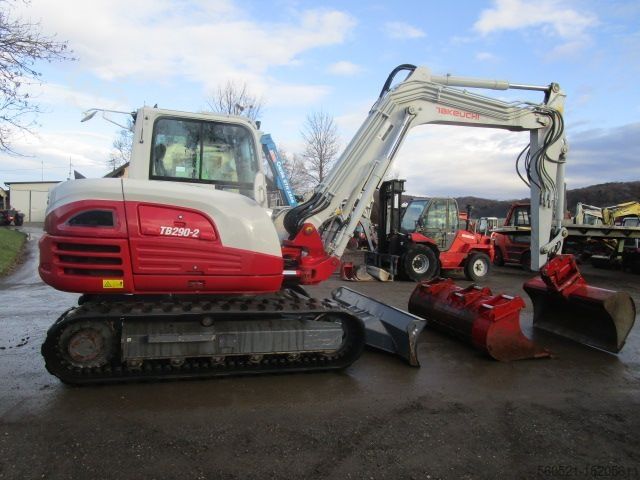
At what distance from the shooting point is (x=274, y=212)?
5.79 metres

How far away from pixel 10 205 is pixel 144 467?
60.5 m

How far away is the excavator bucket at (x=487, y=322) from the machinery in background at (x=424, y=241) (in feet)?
22.1

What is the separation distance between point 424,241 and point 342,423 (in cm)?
1008

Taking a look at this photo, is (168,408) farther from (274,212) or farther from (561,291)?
(561,291)

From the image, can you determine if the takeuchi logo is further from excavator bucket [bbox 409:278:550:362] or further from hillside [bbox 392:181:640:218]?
hillside [bbox 392:181:640:218]

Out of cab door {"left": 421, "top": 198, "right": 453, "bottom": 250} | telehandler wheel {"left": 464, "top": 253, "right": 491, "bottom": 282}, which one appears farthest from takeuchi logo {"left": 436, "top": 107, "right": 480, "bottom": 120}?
telehandler wheel {"left": 464, "top": 253, "right": 491, "bottom": 282}

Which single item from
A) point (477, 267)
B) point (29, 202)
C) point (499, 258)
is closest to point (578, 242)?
point (499, 258)

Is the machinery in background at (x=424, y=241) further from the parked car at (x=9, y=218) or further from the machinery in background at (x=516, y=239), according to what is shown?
the parked car at (x=9, y=218)

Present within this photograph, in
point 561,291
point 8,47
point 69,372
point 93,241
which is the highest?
point 8,47

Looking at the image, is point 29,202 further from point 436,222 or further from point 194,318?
point 194,318

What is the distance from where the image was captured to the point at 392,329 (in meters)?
5.78

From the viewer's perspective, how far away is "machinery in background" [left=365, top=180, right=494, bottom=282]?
13430mm

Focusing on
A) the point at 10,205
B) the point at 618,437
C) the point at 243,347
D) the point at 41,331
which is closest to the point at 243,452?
the point at 243,347

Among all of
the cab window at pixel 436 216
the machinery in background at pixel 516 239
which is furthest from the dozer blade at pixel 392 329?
the machinery in background at pixel 516 239
